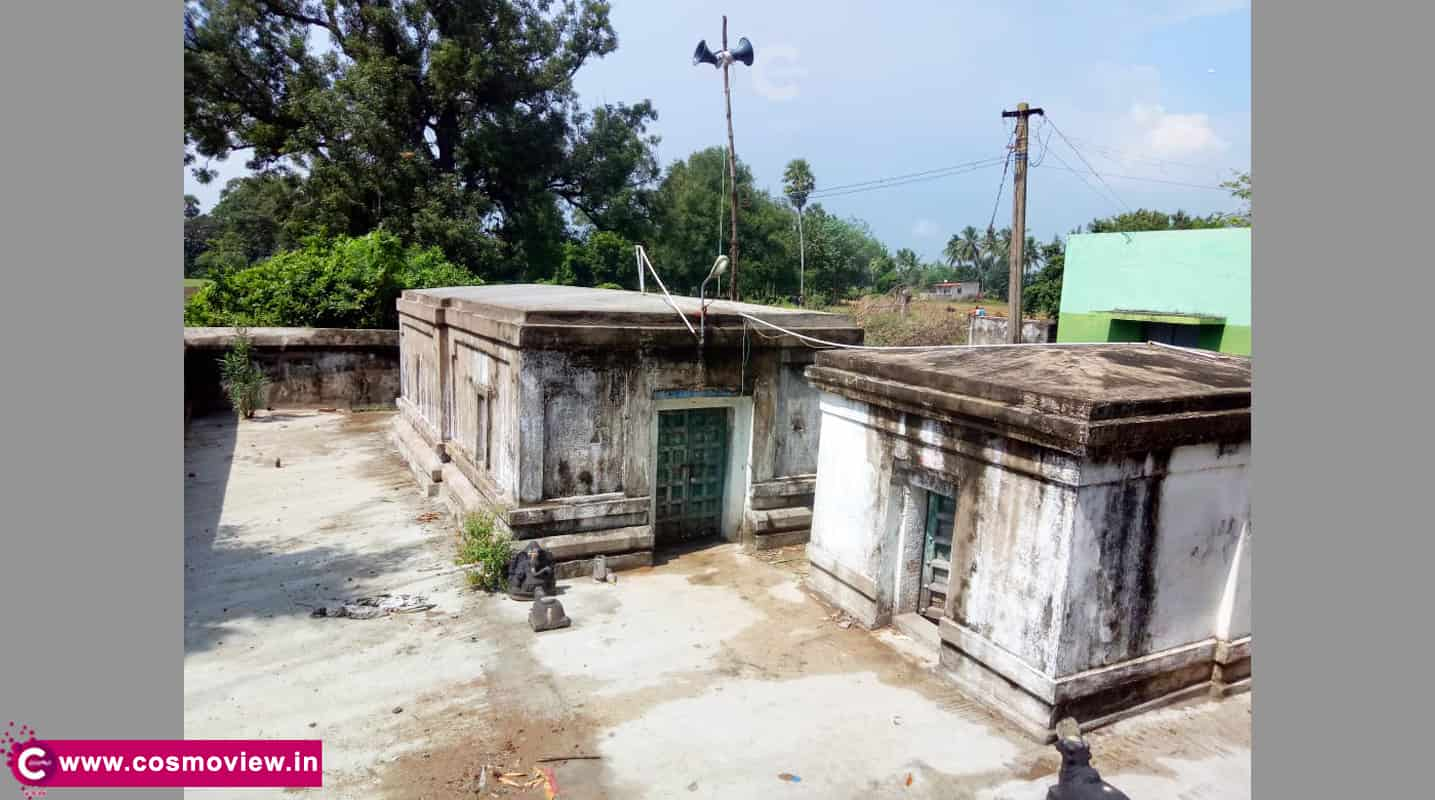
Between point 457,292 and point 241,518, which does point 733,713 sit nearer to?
point 241,518

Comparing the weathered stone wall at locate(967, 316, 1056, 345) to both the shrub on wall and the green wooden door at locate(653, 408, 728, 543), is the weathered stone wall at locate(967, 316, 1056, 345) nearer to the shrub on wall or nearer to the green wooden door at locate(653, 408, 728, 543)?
the shrub on wall

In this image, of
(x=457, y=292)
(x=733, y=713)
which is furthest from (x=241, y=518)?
(x=733, y=713)

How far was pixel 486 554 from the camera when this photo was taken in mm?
8977

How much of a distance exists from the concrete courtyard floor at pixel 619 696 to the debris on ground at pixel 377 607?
0.49 ft

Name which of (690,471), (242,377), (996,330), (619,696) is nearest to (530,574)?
(619,696)

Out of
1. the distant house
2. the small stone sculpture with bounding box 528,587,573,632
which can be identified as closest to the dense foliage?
the small stone sculpture with bounding box 528,587,573,632

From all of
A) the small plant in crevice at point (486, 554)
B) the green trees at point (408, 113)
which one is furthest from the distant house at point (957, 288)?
the small plant in crevice at point (486, 554)

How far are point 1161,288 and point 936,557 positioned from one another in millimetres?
19363

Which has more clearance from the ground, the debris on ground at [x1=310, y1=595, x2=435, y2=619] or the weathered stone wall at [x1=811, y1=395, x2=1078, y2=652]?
the weathered stone wall at [x1=811, y1=395, x2=1078, y2=652]

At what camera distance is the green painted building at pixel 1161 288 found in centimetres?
2191

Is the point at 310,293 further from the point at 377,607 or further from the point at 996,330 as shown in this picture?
the point at 996,330

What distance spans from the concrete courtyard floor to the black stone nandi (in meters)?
0.53
